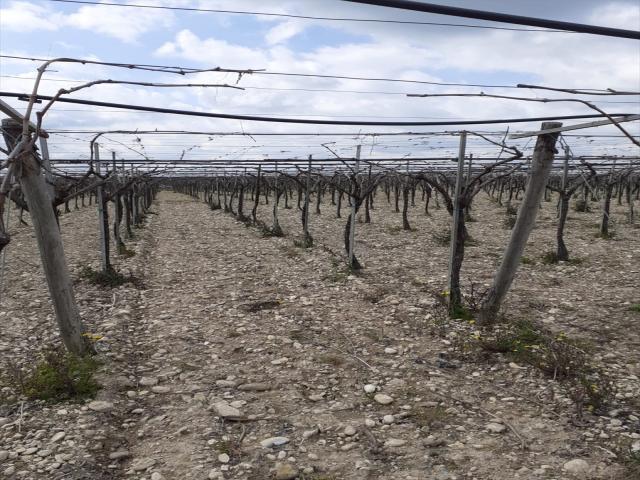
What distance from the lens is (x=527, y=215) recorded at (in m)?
7.38

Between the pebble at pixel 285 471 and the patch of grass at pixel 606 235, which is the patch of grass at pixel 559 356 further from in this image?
the patch of grass at pixel 606 235

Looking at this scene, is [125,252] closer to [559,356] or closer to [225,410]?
[225,410]

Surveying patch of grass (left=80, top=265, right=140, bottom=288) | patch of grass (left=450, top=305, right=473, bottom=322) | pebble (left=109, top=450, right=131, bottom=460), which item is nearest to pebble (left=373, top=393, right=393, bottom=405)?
pebble (left=109, top=450, right=131, bottom=460)

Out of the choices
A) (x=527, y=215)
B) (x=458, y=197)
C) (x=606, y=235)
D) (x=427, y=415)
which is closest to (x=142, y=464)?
(x=427, y=415)

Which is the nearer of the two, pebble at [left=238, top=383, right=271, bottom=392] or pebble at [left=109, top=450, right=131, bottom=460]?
pebble at [left=109, top=450, right=131, bottom=460]

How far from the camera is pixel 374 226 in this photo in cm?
2345

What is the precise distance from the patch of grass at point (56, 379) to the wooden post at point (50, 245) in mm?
355

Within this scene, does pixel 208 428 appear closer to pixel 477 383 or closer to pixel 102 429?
pixel 102 429

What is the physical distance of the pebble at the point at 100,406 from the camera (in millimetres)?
5609

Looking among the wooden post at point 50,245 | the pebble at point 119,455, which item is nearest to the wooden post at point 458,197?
the pebble at point 119,455

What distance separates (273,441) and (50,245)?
3.94m

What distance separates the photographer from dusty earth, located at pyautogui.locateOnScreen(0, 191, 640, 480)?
4.67m

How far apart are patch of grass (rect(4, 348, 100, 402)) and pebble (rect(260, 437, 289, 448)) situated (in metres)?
2.41

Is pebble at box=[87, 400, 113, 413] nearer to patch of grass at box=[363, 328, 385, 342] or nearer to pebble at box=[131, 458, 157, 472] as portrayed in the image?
pebble at box=[131, 458, 157, 472]
